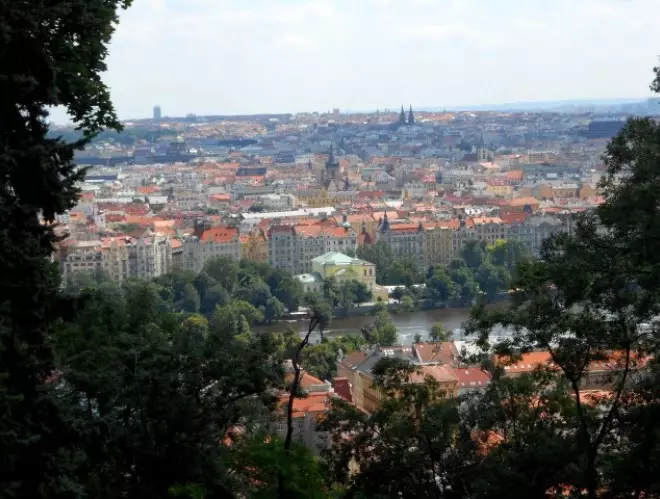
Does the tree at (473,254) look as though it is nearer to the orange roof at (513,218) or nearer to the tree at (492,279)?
the tree at (492,279)

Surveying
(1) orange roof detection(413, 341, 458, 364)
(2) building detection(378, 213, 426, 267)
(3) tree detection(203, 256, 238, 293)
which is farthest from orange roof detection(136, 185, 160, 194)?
(1) orange roof detection(413, 341, 458, 364)

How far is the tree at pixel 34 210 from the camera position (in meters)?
5.16

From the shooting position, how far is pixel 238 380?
652 cm

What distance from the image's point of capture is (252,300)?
1361 inches

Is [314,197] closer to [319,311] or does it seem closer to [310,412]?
[310,412]

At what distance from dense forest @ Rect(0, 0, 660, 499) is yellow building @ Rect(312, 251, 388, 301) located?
28001mm

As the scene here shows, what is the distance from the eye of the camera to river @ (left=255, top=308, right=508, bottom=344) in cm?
3030

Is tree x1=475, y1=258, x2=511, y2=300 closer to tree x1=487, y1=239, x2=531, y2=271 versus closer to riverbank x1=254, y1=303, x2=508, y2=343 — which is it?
riverbank x1=254, y1=303, x2=508, y2=343

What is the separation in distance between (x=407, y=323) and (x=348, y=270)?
5734mm

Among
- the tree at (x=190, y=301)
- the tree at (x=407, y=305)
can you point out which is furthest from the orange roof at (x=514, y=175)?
the tree at (x=190, y=301)

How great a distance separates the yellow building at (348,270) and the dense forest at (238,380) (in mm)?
28001

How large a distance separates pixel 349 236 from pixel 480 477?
36427 millimetres

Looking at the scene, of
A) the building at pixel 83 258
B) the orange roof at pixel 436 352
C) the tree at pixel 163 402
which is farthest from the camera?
the building at pixel 83 258

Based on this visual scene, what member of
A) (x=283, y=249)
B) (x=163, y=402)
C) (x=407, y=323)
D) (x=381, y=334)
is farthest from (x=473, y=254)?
(x=163, y=402)
